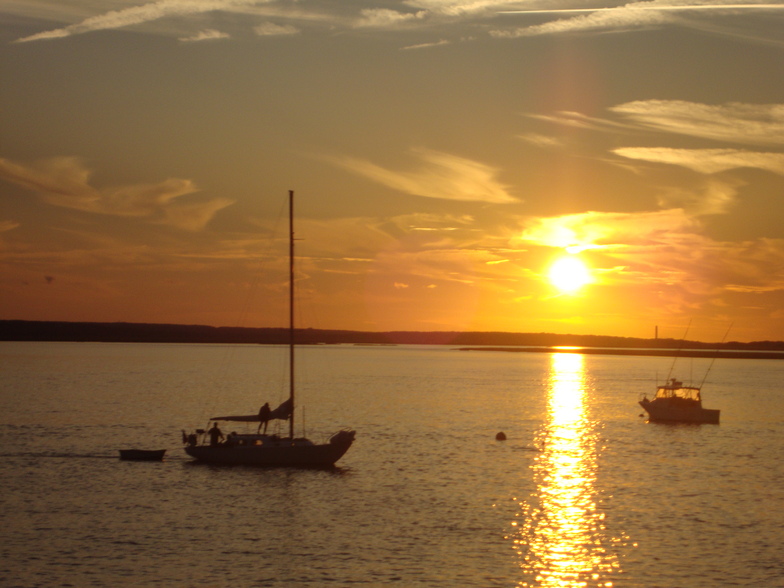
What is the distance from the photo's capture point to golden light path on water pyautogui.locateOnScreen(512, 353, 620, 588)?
34.0 metres

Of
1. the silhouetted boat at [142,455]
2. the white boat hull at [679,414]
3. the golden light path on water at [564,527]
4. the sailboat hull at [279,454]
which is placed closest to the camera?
the golden light path on water at [564,527]

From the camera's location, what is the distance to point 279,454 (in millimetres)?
58500

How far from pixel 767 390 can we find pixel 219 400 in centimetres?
11921

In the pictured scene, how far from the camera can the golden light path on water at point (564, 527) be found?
1337 inches

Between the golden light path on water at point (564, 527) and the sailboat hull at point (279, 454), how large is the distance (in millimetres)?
14409

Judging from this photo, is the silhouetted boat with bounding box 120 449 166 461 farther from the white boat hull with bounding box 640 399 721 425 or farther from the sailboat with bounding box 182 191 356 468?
the white boat hull with bounding box 640 399 721 425

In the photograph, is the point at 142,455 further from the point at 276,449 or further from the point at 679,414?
the point at 679,414

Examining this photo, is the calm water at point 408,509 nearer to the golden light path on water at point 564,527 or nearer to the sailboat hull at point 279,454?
the golden light path on water at point 564,527

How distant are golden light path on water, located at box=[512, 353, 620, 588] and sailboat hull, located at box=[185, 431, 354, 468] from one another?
14409 millimetres

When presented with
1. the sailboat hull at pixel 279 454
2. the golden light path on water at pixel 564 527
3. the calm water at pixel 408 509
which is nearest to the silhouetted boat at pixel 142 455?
the calm water at pixel 408 509

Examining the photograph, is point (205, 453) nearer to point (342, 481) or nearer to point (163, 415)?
point (342, 481)

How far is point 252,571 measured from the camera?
110 ft

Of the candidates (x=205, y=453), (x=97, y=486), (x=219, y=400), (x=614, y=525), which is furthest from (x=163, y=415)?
(x=614, y=525)

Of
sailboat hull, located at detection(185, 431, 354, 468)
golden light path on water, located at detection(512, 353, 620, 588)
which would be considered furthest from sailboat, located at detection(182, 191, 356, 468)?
golden light path on water, located at detection(512, 353, 620, 588)
